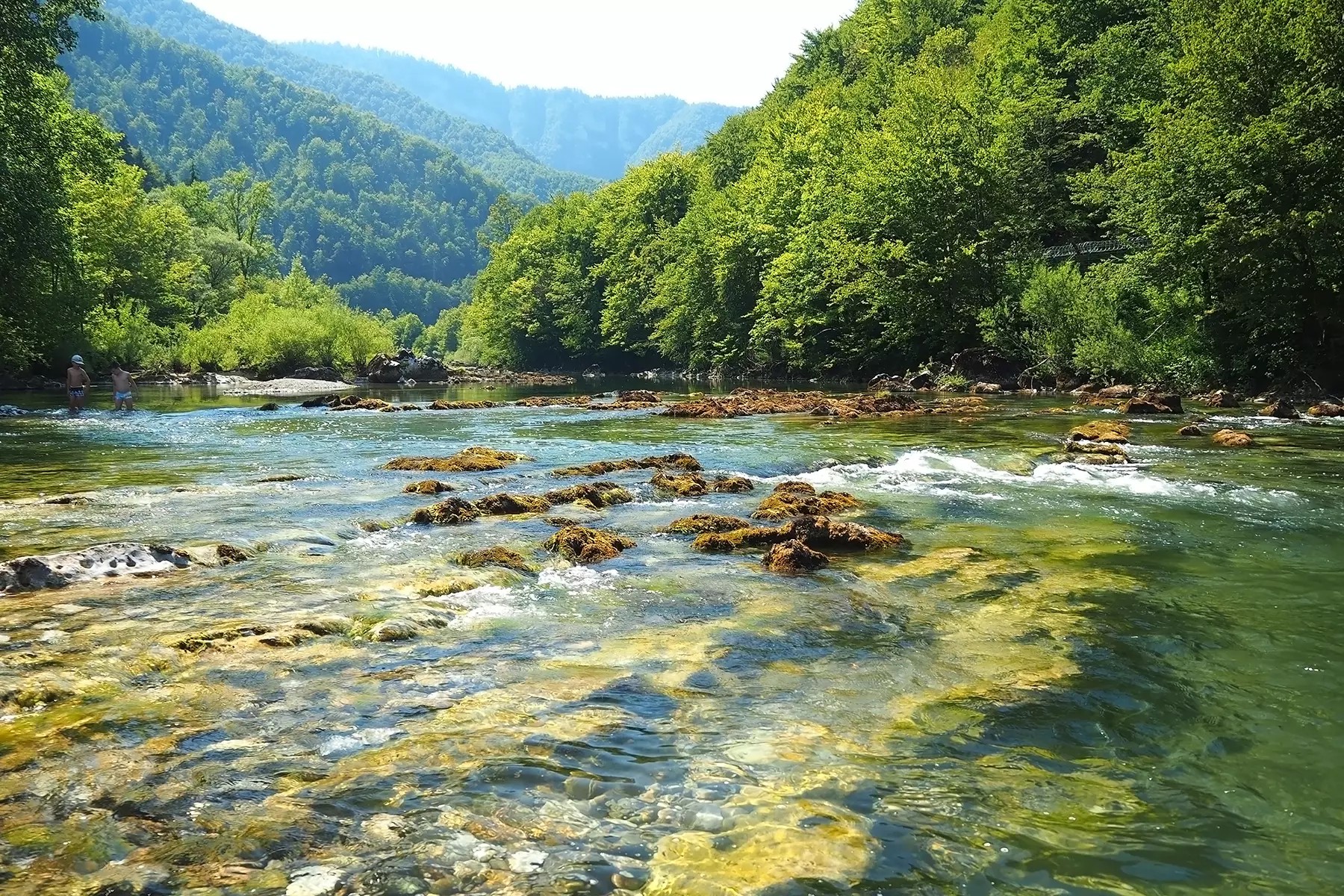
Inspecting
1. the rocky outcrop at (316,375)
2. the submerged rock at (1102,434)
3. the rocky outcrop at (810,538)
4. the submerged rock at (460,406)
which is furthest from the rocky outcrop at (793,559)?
the rocky outcrop at (316,375)

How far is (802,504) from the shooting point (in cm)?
1205

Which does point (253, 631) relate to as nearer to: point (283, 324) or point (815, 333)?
point (815, 333)

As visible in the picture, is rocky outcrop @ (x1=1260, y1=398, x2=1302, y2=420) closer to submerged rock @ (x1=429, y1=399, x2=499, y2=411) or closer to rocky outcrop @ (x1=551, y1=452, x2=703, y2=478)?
rocky outcrop @ (x1=551, y1=452, x2=703, y2=478)

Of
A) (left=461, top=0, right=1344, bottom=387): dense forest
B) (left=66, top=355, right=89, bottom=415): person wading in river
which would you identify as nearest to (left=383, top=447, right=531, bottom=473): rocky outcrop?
(left=66, top=355, right=89, bottom=415): person wading in river

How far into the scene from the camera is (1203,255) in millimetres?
27516

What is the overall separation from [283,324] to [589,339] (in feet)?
108

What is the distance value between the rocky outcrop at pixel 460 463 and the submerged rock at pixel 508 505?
14.5 feet

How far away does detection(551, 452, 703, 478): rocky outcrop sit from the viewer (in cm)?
1633

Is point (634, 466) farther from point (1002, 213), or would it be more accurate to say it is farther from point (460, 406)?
point (1002, 213)

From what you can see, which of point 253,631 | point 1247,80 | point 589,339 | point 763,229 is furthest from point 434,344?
point 253,631

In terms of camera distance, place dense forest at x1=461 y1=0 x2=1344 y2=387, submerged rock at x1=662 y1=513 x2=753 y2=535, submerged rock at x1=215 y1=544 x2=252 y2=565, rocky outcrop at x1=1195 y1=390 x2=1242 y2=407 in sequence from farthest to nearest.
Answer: rocky outcrop at x1=1195 y1=390 x2=1242 y2=407 → dense forest at x1=461 y1=0 x2=1344 y2=387 → submerged rock at x1=662 y1=513 x2=753 y2=535 → submerged rock at x1=215 y1=544 x2=252 y2=565

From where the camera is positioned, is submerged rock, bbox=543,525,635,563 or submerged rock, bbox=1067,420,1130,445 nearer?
submerged rock, bbox=543,525,635,563

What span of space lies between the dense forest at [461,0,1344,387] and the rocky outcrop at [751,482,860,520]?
67.2 ft

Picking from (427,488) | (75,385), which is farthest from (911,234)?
(427,488)
